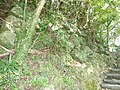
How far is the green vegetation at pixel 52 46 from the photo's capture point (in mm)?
3078

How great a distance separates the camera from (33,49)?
142 inches

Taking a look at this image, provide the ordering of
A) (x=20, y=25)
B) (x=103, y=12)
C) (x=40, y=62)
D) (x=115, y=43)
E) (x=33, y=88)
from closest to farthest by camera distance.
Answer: (x=33, y=88)
(x=40, y=62)
(x=20, y=25)
(x=103, y=12)
(x=115, y=43)

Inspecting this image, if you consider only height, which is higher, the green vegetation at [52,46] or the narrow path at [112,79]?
the green vegetation at [52,46]

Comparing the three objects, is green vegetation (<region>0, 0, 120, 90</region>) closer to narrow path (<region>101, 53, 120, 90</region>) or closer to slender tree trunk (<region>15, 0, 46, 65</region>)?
slender tree trunk (<region>15, 0, 46, 65</region>)

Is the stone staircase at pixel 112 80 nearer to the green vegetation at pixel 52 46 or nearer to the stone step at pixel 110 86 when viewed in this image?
the stone step at pixel 110 86

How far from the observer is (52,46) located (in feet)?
12.7

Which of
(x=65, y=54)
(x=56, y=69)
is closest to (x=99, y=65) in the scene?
(x=65, y=54)

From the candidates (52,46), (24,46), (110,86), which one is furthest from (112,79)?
(24,46)

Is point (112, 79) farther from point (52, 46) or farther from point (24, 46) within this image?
point (24, 46)

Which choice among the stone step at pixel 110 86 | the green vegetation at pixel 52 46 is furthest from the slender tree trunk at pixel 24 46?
the stone step at pixel 110 86

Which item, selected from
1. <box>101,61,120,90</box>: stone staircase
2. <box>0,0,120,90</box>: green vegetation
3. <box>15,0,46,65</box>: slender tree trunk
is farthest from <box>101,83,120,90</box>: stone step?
<box>15,0,46,65</box>: slender tree trunk

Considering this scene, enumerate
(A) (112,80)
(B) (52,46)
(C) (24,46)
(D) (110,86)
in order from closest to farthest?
(C) (24,46)
(B) (52,46)
(D) (110,86)
(A) (112,80)

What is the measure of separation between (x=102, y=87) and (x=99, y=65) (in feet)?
2.17

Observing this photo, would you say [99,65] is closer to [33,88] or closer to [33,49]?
[33,49]
